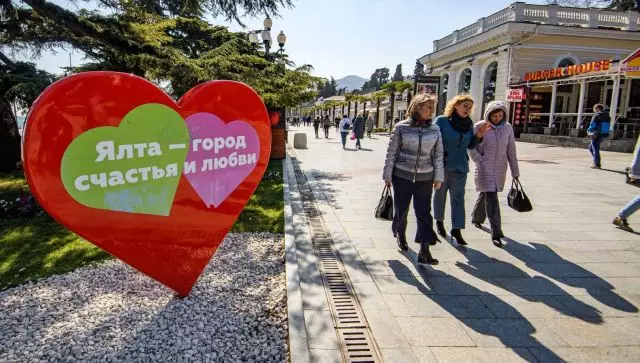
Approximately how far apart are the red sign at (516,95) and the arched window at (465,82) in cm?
638

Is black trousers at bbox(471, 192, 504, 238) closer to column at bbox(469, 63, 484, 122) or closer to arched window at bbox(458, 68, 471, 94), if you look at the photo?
column at bbox(469, 63, 484, 122)

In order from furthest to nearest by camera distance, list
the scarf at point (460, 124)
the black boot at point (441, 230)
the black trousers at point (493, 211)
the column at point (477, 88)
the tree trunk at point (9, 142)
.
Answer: the column at point (477, 88) → the tree trunk at point (9, 142) → the black boot at point (441, 230) → the black trousers at point (493, 211) → the scarf at point (460, 124)

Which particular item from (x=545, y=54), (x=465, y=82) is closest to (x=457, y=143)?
(x=545, y=54)

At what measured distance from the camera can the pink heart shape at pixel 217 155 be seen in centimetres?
323

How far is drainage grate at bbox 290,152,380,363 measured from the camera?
2771mm

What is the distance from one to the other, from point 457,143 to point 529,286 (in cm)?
169

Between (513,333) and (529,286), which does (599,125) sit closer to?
(529,286)

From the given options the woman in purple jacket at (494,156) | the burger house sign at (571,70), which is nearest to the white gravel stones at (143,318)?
the woman in purple jacket at (494,156)

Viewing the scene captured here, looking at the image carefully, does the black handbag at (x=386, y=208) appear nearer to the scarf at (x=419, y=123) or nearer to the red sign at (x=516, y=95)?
the scarf at (x=419, y=123)

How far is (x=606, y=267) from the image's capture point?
4320 mm

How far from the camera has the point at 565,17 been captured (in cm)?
2458

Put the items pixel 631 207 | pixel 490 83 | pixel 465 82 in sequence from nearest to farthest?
1. pixel 631 207
2. pixel 490 83
3. pixel 465 82

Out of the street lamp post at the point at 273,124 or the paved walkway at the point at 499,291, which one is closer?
the paved walkway at the point at 499,291

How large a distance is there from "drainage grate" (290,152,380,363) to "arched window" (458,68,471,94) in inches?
1076
